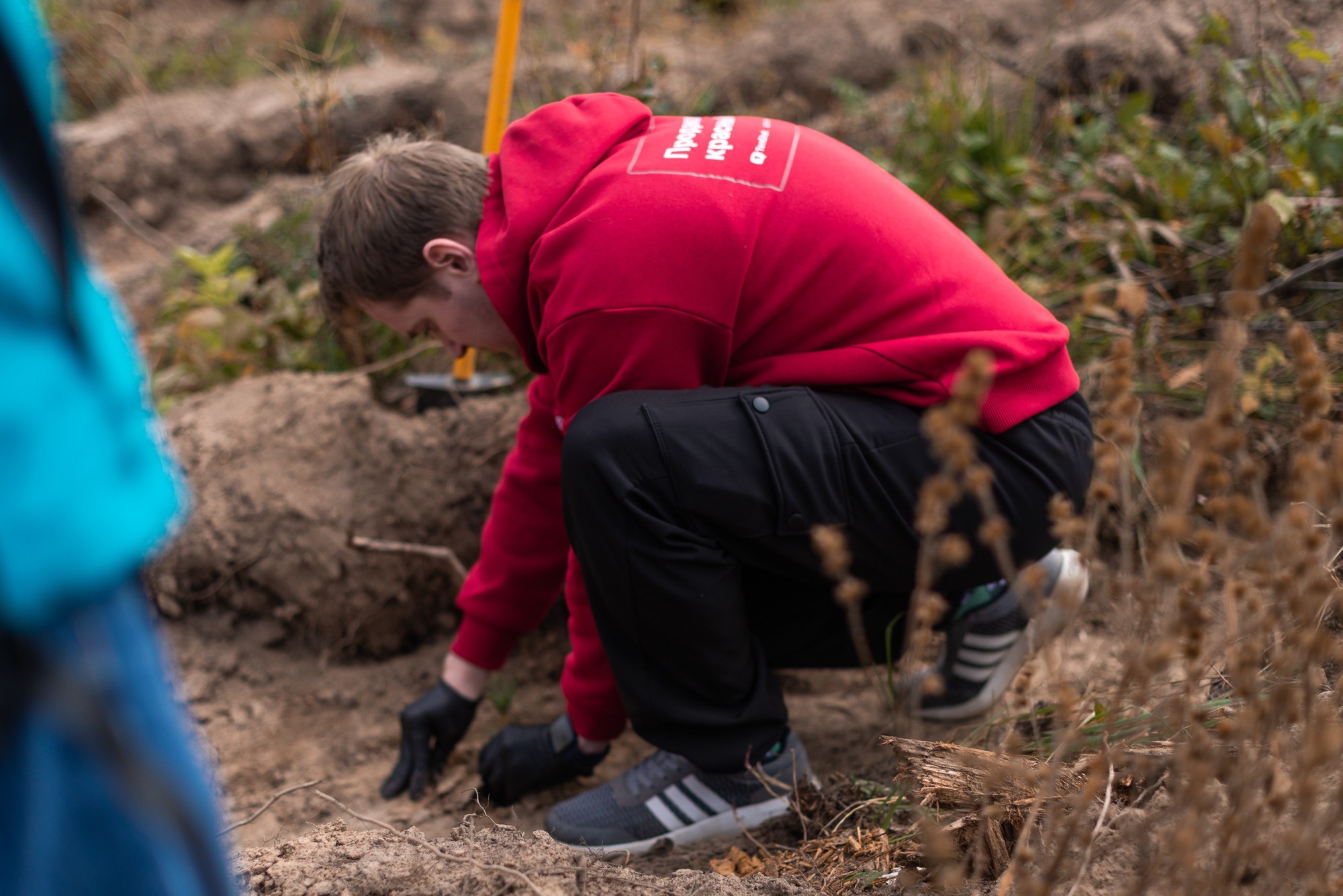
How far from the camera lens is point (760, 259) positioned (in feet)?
5.26

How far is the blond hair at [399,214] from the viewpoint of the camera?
68.8 inches

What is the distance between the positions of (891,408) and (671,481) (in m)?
0.38

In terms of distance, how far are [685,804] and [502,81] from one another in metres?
1.80

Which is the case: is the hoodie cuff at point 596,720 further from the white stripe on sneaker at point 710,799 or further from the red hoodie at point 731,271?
the red hoodie at point 731,271

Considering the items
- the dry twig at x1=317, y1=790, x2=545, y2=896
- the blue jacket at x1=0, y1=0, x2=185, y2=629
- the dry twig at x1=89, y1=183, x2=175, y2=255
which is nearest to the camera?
the blue jacket at x1=0, y1=0, x2=185, y2=629

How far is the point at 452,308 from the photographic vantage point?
1812 millimetres

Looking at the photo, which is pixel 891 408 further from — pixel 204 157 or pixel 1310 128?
pixel 204 157

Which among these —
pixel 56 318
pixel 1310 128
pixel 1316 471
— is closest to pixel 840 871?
pixel 1316 471

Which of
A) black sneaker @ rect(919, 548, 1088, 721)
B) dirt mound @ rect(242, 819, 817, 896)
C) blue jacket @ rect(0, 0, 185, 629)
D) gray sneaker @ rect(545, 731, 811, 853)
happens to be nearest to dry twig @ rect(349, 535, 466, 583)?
gray sneaker @ rect(545, 731, 811, 853)

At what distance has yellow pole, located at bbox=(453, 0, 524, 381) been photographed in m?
2.51

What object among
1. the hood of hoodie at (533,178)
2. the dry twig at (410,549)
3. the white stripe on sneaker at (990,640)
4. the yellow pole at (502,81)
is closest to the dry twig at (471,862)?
the hood of hoodie at (533,178)

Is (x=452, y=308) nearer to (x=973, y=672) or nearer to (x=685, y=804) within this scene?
(x=685, y=804)

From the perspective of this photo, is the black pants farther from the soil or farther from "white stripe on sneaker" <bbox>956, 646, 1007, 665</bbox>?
"white stripe on sneaker" <bbox>956, 646, 1007, 665</bbox>

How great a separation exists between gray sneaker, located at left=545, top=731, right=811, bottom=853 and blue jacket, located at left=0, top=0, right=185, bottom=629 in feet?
4.25
